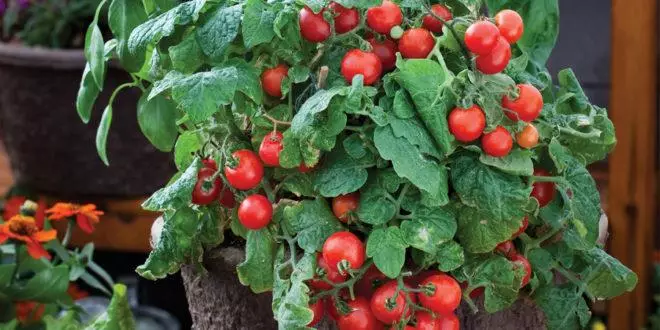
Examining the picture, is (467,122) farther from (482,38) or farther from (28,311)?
(28,311)

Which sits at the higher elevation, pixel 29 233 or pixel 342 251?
pixel 342 251

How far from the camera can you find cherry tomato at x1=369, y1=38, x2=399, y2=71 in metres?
0.74

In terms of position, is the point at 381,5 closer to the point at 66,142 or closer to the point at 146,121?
the point at 146,121

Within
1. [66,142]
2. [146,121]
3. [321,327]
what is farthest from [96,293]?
[321,327]

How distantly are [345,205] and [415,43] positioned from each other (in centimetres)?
12

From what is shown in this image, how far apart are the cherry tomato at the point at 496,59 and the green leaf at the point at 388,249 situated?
121mm

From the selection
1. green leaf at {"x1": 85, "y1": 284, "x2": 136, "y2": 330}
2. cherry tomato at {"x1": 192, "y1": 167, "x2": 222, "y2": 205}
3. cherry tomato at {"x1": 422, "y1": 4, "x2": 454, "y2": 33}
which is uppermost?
cherry tomato at {"x1": 422, "y1": 4, "x2": 454, "y2": 33}

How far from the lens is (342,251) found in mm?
693

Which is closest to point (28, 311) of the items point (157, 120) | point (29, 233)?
point (29, 233)

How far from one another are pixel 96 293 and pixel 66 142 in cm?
38

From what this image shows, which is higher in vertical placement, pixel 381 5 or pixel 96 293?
pixel 381 5

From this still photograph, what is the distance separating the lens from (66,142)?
5.73 feet

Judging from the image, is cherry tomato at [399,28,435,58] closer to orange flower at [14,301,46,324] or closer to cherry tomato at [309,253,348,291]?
cherry tomato at [309,253,348,291]

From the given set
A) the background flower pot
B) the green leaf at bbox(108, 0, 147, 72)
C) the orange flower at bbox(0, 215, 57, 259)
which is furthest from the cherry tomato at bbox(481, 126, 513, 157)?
the background flower pot
